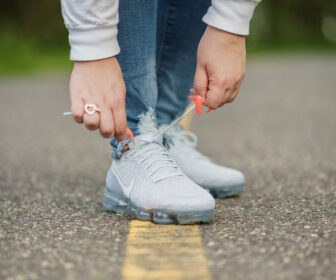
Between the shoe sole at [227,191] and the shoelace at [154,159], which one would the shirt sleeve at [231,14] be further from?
the shoe sole at [227,191]

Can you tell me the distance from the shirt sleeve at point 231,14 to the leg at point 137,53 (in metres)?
0.25

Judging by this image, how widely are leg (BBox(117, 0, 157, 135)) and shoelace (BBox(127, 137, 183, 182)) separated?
7 centimetres

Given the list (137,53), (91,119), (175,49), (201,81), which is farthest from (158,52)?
(91,119)

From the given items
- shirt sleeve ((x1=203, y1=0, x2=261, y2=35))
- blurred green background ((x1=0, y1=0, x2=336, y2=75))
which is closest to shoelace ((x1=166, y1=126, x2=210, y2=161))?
shirt sleeve ((x1=203, y1=0, x2=261, y2=35))

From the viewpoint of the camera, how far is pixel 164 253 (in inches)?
57.6

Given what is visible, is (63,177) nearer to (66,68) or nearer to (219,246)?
(219,246)

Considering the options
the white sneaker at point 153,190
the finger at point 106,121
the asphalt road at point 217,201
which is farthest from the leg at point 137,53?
the asphalt road at point 217,201

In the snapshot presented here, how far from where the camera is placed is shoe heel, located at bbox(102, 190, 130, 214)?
1.90m

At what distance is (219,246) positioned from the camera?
1.51m

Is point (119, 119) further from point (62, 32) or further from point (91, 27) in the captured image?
point (62, 32)

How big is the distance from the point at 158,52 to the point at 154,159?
58cm

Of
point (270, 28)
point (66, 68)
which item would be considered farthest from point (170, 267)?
point (270, 28)

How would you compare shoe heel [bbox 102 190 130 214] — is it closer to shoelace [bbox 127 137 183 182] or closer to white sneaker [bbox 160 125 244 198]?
shoelace [bbox 127 137 183 182]

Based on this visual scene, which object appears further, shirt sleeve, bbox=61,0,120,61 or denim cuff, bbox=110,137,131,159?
denim cuff, bbox=110,137,131,159
